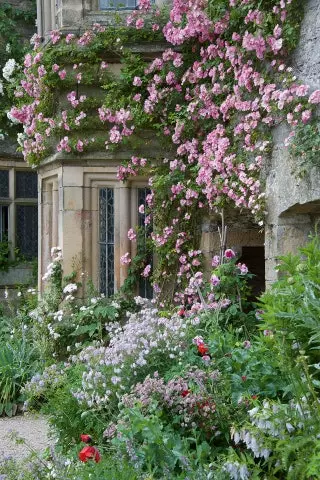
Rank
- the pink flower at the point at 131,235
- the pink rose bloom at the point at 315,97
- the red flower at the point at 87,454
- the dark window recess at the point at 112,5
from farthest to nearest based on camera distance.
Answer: the dark window recess at the point at 112,5
the pink flower at the point at 131,235
the pink rose bloom at the point at 315,97
the red flower at the point at 87,454

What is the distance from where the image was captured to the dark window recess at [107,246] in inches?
316

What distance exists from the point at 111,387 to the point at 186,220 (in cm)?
294

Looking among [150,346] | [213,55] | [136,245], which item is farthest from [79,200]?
[150,346]

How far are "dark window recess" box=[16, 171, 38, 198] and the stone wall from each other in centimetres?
524

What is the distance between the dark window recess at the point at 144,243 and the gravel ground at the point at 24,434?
64.9 inches

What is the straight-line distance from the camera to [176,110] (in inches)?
293

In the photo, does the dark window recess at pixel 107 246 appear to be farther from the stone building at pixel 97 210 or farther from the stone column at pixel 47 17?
the stone column at pixel 47 17

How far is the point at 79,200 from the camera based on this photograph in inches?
308

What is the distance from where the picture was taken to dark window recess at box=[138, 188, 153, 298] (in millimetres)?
7902

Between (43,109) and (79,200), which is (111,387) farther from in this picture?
(43,109)

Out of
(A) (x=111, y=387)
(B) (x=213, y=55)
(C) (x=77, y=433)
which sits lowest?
(C) (x=77, y=433)

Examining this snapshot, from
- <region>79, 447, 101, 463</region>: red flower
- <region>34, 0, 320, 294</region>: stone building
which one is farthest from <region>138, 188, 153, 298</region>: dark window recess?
<region>79, 447, 101, 463</region>: red flower

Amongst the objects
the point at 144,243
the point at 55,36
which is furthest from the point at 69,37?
the point at 144,243

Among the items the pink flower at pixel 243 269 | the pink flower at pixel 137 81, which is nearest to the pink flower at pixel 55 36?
the pink flower at pixel 137 81
